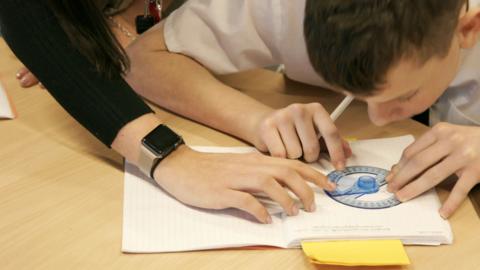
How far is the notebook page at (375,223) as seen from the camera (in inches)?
27.7

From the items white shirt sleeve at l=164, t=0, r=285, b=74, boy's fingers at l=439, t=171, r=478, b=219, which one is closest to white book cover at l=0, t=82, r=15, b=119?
white shirt sleeve at l=164, t=0, r=285, b=74

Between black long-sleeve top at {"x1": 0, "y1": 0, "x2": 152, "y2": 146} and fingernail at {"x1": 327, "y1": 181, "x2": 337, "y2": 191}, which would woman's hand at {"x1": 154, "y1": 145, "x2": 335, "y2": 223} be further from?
black long-sleeve top at {"x1": 0, "y1": 0, "x2": 152, "y2": 146}

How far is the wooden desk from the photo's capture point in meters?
0.68

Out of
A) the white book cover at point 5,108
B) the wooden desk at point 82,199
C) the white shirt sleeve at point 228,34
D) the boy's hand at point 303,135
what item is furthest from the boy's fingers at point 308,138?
the white book cover at point 5,108

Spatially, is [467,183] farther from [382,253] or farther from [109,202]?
[109,202]

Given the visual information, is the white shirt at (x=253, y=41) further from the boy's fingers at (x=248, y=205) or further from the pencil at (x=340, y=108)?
the boy's fingers at (x=248, y=205)

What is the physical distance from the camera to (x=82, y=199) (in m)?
0.79

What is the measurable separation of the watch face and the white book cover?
28 centimetres

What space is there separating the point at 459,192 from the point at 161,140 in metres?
0.38

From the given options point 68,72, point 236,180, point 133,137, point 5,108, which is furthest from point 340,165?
point 5,108

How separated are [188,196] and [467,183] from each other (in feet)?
1.11

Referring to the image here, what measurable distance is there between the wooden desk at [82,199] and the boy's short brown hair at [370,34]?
0.20 metres

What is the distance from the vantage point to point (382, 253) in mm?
678

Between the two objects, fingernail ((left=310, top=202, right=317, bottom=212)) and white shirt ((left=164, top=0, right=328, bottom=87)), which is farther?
white shirt ((left=164, top=0, right=328, bottom=87))
